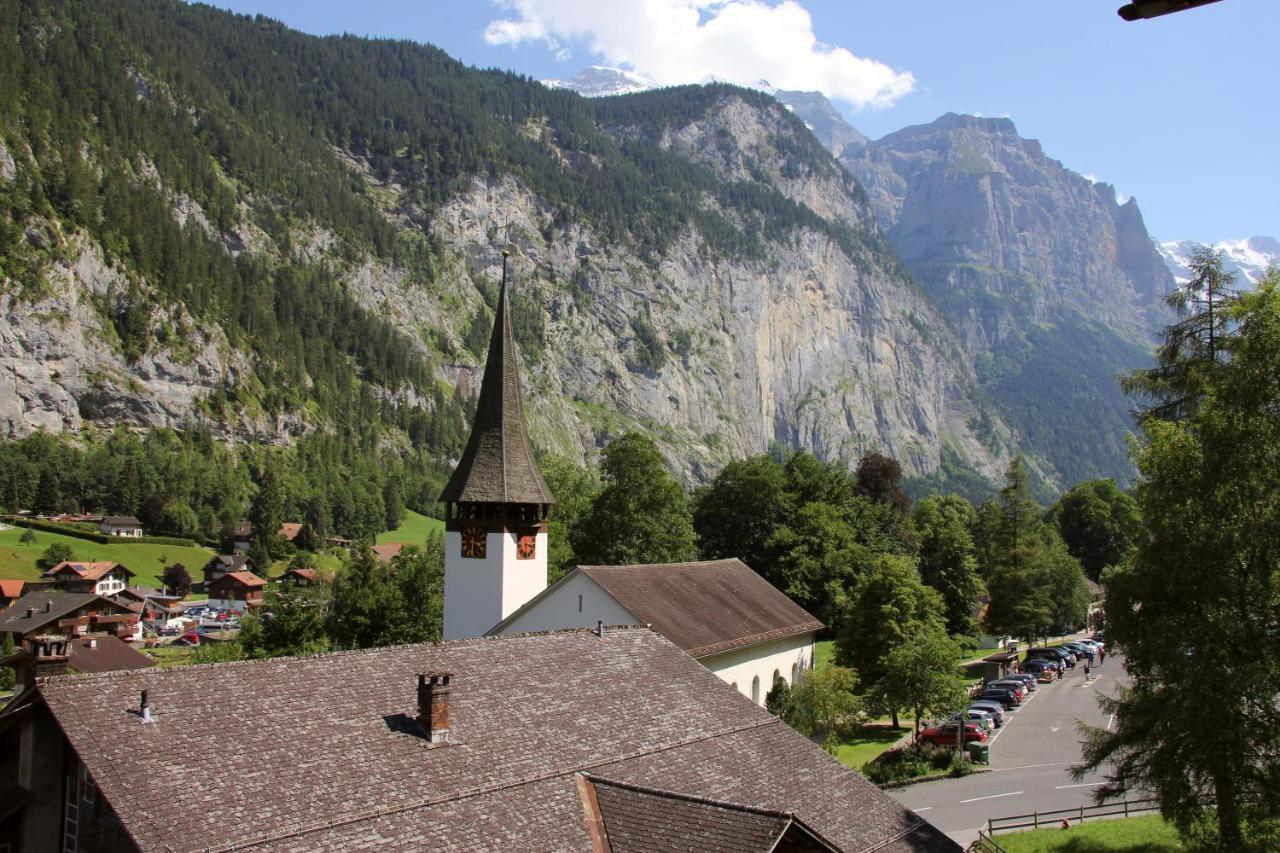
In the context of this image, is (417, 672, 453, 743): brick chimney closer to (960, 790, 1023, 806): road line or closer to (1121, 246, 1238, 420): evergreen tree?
(1121, 246, 1238, 420): evergreen tree

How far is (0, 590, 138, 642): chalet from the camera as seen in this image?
3108 inches

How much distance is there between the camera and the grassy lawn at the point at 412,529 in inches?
5689

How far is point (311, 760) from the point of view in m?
15.4

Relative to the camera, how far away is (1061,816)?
28875 mm

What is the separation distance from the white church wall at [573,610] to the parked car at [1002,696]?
921 inches

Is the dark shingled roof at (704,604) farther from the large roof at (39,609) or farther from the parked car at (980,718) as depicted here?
the large roof at (39,609)

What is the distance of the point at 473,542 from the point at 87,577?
272ft

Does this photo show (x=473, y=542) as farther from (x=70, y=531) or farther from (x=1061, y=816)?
(x=70, y=531)

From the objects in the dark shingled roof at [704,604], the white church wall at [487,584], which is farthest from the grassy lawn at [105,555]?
the dark shingled roof at [704,604]

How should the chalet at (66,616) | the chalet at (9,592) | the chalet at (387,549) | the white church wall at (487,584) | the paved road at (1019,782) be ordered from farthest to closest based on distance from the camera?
the chalet at (387,549)
the chalet at (9,592)
the chalet at (66,616)
the white church wall at (487,584)
the paved road at (1019,782)

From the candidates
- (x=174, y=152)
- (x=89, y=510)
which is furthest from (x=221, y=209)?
(x=89, y=510)

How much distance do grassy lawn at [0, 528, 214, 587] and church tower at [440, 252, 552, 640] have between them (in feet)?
285

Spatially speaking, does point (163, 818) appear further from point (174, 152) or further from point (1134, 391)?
point (174, 152)

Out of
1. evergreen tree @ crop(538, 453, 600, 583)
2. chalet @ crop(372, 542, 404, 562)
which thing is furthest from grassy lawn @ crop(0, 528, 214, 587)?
evergreen tree @ crop(538, 453, 600, 583)
